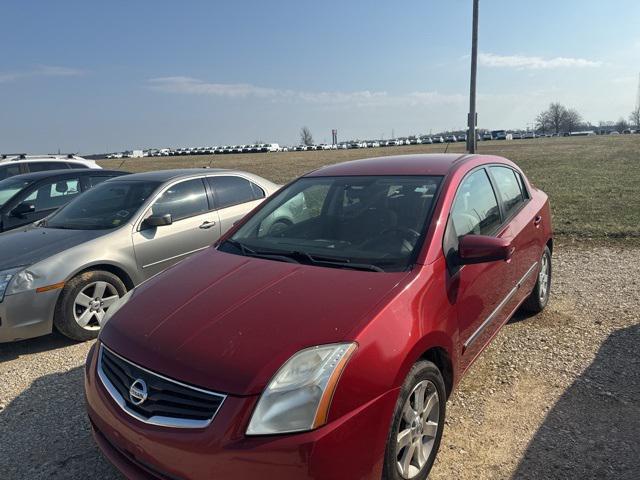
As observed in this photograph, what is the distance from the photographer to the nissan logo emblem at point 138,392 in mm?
2133

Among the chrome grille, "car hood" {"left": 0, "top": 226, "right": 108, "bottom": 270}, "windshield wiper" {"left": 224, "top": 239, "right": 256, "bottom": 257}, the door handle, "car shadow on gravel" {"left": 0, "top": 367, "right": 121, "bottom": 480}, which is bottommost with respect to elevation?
"car shadow on gravel" {"left": 0, "top": 367, "right": 121, "bottom": 480}

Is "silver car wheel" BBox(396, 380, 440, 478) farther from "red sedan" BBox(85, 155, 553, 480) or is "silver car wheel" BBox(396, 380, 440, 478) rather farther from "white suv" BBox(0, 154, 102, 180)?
"white suv" BBox(0, 154, 102, 180)

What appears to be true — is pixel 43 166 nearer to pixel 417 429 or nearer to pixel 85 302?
pixel 85 302

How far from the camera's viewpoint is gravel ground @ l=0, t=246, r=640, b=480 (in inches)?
107

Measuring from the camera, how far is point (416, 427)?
239 centimetres

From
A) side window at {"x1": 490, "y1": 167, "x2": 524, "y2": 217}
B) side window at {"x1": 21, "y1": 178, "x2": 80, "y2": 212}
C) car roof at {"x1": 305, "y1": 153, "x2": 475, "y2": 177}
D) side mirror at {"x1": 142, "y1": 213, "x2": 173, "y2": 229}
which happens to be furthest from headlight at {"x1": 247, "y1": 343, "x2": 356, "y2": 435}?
side window at {"x1": 21, "y1": 178, "x2": 80, "y2": 212}

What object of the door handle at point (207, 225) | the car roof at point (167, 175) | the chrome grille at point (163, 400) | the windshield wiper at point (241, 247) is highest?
the car roof at point (167, 175)

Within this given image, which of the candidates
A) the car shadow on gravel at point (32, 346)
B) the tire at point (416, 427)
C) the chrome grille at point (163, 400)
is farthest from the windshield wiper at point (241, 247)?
the car shadow on gravel at point (32, 346)

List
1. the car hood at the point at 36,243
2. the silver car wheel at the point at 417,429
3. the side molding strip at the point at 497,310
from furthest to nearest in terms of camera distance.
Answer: the car hood at the point at 36,243 → the side molding strip at the point at 497,310 → the silver car wheel at the point at 417,429

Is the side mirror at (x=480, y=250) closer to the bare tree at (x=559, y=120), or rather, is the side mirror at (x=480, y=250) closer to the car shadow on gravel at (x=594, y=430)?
the car shadow on gravel at (x=594, y=430)

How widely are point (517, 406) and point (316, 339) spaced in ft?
6.12

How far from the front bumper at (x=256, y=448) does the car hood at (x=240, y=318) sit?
172 mm

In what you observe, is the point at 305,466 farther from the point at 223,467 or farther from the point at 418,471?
the point at 418,471

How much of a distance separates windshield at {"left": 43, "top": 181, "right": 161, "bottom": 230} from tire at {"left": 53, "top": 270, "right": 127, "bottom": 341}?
611mm
